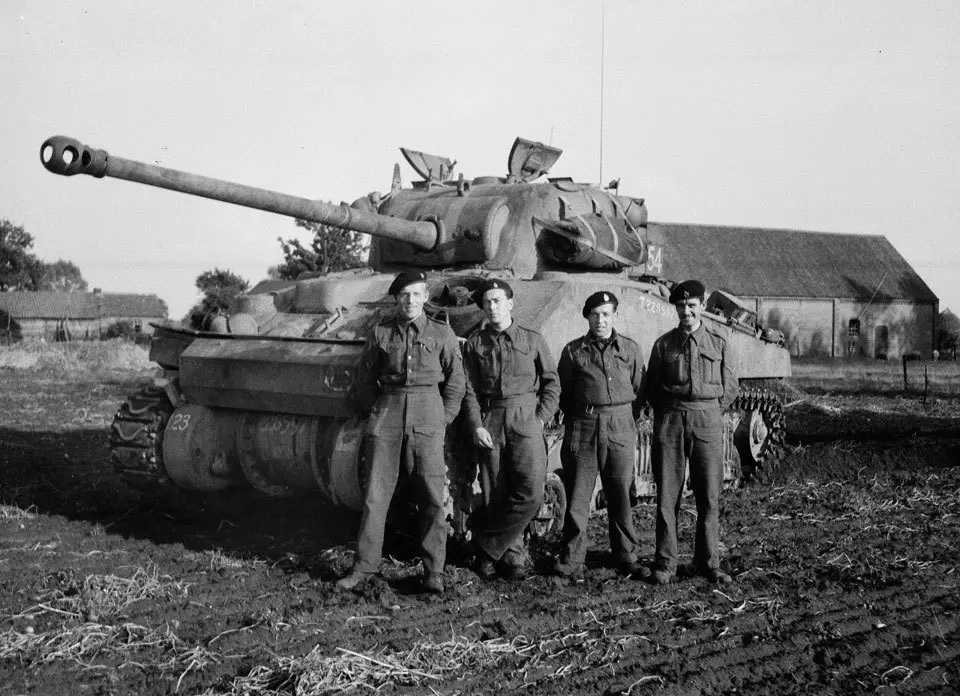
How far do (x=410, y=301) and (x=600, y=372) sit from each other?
4.37 ft

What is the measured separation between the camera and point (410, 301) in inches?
267

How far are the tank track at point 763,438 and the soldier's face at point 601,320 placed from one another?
167 inches

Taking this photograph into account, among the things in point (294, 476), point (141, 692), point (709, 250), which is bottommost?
point (141, 692)

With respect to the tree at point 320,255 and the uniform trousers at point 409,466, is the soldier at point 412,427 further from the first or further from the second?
the tree at point 320,255

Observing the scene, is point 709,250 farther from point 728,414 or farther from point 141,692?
point 141,692

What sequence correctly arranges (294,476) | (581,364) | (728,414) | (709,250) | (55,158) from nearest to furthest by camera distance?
(55,158) < (581,364) < (294,476) < (728,414) < (709,250)

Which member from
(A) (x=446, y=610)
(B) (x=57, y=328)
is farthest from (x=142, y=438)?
(B) (x=57, y=328)

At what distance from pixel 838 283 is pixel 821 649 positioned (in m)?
41.8

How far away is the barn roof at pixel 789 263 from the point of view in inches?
1694

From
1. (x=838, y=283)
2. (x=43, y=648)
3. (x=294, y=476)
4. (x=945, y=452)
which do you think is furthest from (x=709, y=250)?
(x=43, y=648)

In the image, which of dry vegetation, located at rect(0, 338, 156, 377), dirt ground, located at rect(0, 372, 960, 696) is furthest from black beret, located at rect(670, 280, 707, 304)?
dry vegetation, located at rect(0, 338, 156, 377)

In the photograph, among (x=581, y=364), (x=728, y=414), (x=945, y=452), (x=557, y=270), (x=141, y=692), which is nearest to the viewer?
(x=141, y=692)

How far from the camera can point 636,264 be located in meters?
9.75

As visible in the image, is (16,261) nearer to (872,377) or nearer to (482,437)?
(872,377)
